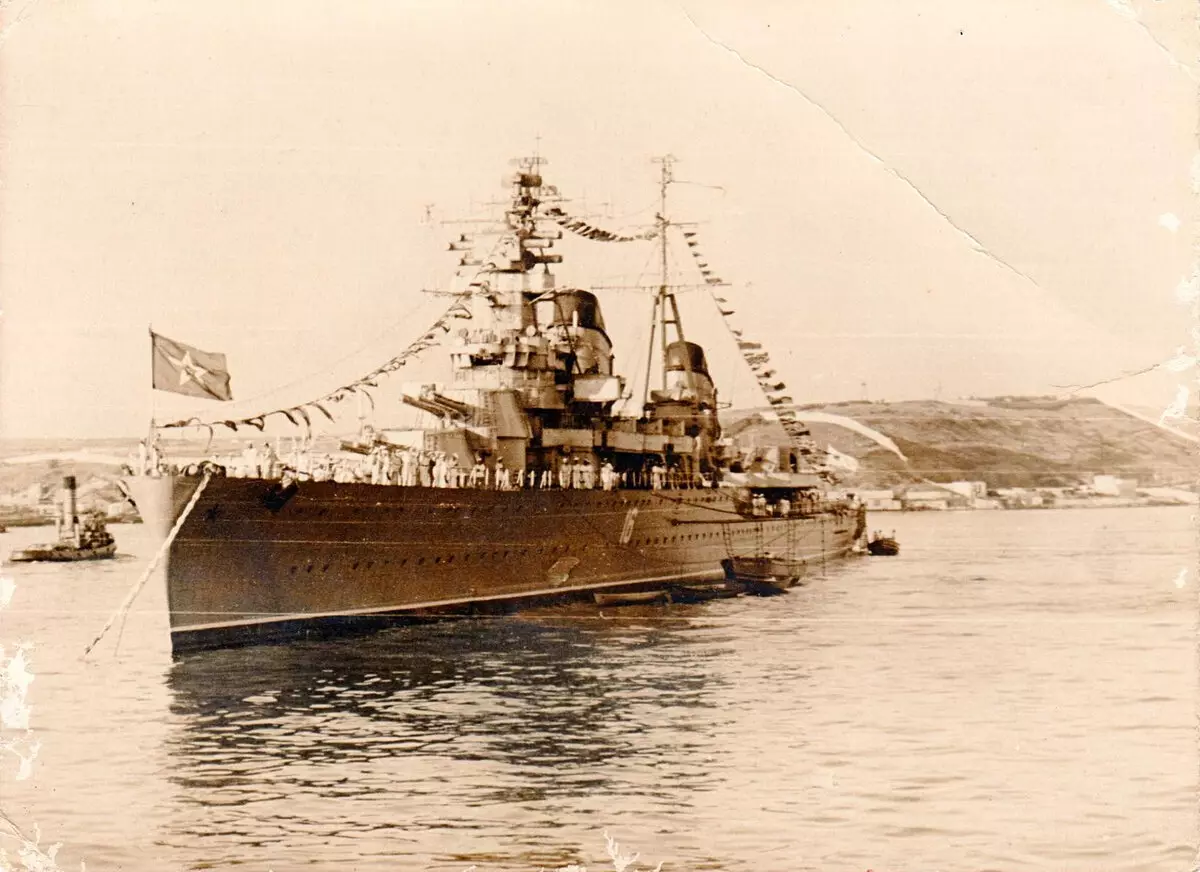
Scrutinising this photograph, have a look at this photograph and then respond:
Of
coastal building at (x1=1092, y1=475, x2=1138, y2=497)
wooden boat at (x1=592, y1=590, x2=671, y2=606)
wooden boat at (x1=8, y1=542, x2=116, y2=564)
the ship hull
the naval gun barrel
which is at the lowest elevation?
wooden boat at (x1=592, y1=590, x2=671, y2=606)

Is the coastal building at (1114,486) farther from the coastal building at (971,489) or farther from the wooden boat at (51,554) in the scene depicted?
the wooden boat at (51,554)

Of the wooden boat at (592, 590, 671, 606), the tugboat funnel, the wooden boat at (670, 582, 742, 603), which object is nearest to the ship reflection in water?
the wooden boat at (592, 590, 671, 606)

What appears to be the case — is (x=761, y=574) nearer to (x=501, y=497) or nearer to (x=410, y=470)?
(x=501, y=497)

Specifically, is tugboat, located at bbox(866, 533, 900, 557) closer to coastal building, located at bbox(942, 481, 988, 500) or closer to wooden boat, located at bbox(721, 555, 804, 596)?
coastal building, located at bbox(942, 481, 988, 500)

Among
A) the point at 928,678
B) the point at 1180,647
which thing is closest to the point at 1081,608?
the point at 1180,647

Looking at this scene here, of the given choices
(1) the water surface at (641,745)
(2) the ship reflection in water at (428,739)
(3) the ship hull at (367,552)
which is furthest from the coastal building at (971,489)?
(2) the ship reflection in water at (428,739)

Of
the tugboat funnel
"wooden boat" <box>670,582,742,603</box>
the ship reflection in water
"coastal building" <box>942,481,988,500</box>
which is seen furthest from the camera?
the tugboat funnel

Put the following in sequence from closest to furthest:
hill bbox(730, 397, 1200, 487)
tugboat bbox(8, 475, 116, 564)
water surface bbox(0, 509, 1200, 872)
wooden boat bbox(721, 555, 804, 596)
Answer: water surface bbox(0, 509, 1200, 872)
hill bbox(730, 397, 1200, 487)
wooden boat bbox(721, 555, 804, 596)
tugboat bbox(8, 475, 116, 564)

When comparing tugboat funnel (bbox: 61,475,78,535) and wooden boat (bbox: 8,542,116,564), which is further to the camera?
wooden boat (bbox: 8,542,116,564)
